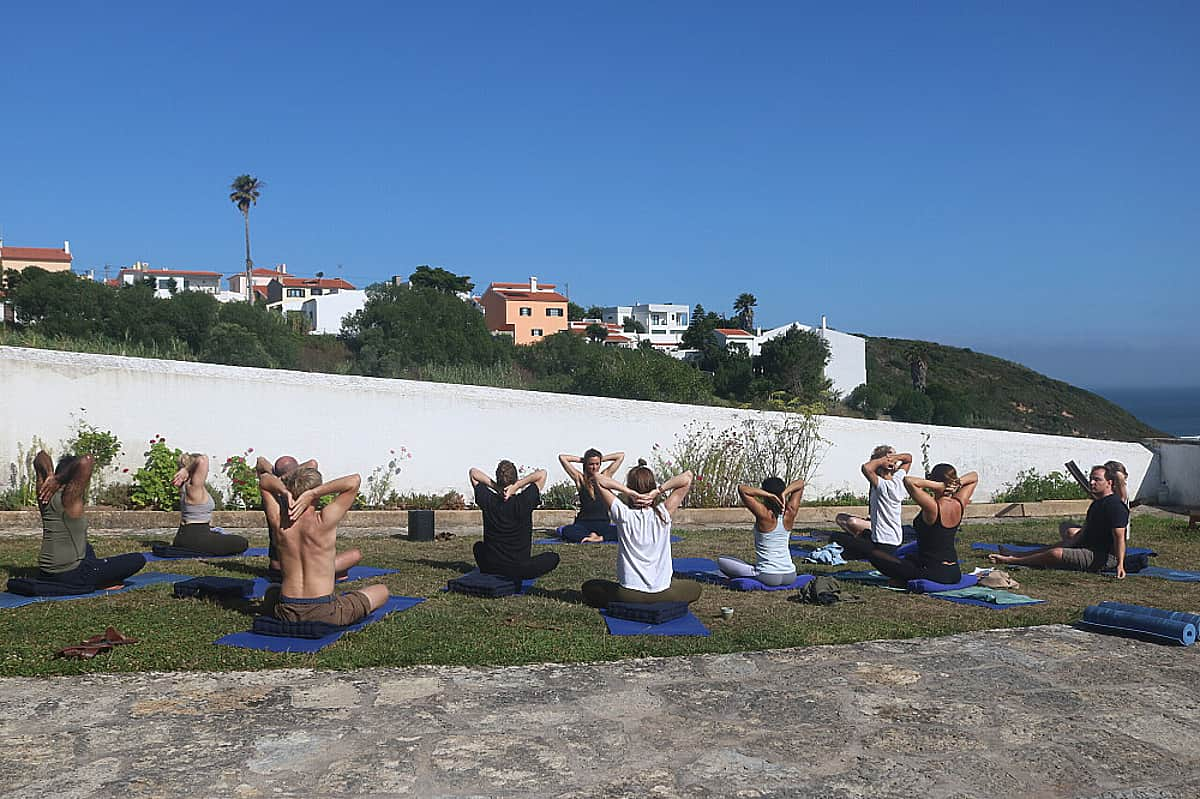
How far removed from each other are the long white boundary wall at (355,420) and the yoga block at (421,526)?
306 centimetres

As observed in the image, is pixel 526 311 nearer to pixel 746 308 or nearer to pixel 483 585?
pixel 746 308

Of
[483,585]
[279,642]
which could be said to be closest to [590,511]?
[483,585]

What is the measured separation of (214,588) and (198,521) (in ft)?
8.76

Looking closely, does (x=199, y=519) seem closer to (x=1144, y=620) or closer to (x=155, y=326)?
(x=1144, y=620)

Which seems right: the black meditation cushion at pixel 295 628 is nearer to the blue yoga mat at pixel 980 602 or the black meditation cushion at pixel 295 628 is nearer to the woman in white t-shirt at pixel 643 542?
the woman in white t-shirt at pixel 643 542

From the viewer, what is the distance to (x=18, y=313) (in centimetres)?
3662

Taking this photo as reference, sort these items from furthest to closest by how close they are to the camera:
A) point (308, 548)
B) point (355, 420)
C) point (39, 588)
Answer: point (355, 420)
point (39, 588)
point (308, 548)

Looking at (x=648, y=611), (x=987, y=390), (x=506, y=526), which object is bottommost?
(x=648, y=611)

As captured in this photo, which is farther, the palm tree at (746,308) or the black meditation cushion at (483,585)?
the palm tree at (746,308)

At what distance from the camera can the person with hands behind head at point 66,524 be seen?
8.45 meters

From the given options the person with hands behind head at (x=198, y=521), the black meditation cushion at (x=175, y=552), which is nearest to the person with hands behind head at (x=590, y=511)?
the person with hands behind head at (x=198, y=521)

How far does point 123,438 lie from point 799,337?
56998 mm

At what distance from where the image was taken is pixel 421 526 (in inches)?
493

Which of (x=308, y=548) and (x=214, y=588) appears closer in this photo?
(x=308, y=548)
